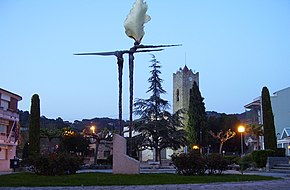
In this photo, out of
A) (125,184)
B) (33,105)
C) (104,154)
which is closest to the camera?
(125,184)

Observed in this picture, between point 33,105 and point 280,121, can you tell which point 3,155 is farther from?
point 280,121

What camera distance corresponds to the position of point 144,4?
21.4 metres

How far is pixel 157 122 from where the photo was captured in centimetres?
4062

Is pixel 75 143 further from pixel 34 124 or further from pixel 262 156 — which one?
pixel 262 156

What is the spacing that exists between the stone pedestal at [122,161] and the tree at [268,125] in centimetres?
1585

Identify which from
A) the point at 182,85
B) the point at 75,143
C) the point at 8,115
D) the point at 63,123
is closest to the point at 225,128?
the point at 182,85

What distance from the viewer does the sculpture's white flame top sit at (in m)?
21.1

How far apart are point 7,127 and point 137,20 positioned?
22.8 m

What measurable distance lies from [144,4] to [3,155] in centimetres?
2343

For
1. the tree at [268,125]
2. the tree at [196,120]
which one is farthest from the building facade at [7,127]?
the tree at [196,120]

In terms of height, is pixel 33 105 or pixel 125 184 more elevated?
pixel 33 105

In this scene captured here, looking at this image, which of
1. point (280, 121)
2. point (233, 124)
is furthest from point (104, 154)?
point (280, 121)

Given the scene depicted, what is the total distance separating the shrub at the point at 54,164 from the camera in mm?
19469

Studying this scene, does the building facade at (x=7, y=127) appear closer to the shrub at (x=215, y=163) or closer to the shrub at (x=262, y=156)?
the shrub at (x=262, y=156)
